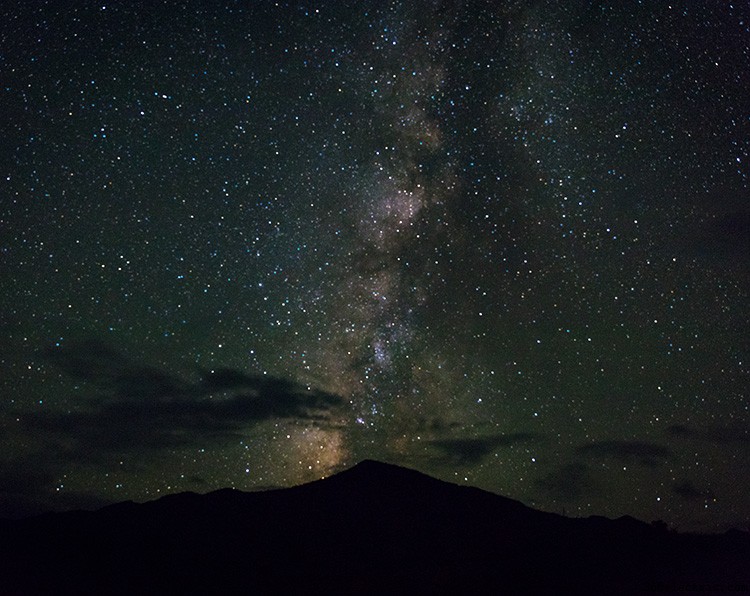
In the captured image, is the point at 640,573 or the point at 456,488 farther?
the point at 456,488

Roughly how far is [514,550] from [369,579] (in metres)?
9.53

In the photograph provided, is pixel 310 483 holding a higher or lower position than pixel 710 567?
higher

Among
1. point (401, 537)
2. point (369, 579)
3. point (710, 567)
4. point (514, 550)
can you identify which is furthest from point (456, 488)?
point (710, 567)

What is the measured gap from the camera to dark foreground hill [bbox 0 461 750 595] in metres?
37.6

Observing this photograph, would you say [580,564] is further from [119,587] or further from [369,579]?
[119,587]

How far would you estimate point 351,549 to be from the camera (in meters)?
50.2

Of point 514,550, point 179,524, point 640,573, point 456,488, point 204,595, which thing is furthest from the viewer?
point 456,488

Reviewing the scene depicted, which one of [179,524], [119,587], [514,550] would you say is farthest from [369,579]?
[179,524]

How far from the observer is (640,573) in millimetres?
35781

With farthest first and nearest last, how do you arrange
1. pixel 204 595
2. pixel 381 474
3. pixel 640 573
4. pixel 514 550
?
1. pixel 381 474
2. pixel 514 550
3. pixel 204 595
4. pixel 640 573

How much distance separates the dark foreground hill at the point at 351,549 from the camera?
37.6 metres

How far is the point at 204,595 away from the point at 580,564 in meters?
20.2

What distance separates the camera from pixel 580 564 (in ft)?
130

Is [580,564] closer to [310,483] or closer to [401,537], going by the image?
[401,537]
